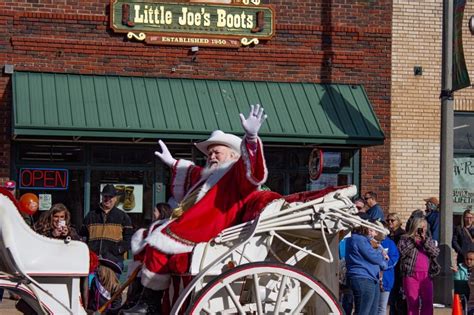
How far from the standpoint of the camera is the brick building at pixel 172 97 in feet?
56.1

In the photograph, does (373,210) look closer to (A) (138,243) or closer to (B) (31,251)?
(A) (138,243)

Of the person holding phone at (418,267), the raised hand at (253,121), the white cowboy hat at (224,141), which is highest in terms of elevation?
the raised hand at (253,121)

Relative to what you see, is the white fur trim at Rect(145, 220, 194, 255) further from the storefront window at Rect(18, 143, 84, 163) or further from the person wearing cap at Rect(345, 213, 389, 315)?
the storefront window at Rect(18, 143, 84, 163)

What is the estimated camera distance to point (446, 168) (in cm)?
1658

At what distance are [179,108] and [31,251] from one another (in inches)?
390

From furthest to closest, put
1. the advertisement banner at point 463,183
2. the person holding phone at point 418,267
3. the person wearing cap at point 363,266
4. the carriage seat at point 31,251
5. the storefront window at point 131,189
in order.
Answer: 1. the advertisement banner at point 463,183
2. the storefront window at point 131,189
3. the person holding phone at point 418,267
4. the person wearing cap at point 363,266
5. the carriage seat at point 31,251

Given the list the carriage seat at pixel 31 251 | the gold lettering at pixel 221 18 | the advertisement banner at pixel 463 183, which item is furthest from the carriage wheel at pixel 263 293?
the advertisement banner at pixel 463 183

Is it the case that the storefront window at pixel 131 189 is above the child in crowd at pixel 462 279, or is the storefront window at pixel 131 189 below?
above

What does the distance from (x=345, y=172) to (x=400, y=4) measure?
10.8 feet

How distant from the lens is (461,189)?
19.5 meters

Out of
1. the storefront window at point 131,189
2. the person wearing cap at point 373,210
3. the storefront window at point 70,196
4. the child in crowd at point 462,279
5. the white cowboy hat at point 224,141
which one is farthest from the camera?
the storefront window at point 131,189

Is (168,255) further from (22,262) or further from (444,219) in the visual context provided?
(444,219)

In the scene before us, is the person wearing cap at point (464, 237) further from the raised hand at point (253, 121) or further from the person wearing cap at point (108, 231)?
the raised hand at point (253, 121)

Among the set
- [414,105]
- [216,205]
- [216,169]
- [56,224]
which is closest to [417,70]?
[414,105]
